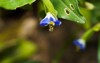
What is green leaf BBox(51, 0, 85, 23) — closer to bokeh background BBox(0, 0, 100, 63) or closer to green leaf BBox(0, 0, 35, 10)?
green leaf BBox(0, 0, 35, 10)

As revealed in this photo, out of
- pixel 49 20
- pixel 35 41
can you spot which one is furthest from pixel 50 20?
pixel 35 41

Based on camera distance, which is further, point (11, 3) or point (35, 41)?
point (35, 41)

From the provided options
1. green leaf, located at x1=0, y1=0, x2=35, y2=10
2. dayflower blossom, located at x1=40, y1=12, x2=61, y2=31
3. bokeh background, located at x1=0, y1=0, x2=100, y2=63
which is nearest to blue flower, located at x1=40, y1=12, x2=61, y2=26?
dayflower blossom, located at x1=40, y1=12, x2=61, y2=31

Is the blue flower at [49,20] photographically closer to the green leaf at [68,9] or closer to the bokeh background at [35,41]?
the green leaf at [68,9]

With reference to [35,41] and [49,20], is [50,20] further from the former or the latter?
[35,41]

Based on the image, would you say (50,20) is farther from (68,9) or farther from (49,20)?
(68,9)

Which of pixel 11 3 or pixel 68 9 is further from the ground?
pixel 11 3

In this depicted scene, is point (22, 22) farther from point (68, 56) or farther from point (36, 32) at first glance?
point (68, 56)

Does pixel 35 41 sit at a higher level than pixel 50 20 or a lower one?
lower

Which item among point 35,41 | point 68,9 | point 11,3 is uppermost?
point 11,3

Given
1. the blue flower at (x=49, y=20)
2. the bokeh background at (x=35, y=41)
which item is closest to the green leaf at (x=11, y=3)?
the blue flower at (x=49, y=20)
